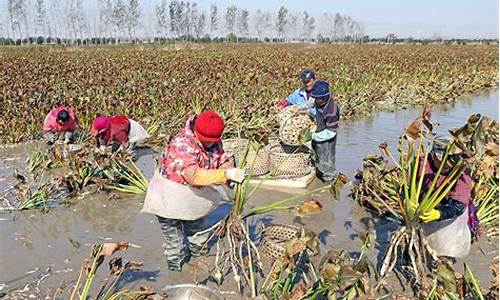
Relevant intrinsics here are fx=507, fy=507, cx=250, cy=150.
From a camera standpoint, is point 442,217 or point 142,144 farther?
point 142,144

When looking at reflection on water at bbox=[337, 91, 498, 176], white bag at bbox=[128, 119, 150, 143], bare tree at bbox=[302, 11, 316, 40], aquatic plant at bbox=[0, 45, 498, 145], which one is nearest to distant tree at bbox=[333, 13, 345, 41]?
bare tree at bbox=[302, 11, 316, 40]

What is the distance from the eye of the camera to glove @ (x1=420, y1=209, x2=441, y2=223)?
3.68 meters

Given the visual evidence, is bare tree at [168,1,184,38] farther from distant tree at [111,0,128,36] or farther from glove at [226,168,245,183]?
glove at [226,168,245,183]

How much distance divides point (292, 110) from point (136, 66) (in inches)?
596

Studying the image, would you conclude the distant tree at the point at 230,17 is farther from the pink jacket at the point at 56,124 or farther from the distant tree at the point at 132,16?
the pink jacket at the point at 56,124

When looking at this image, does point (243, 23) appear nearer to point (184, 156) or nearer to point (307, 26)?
point (307, 26)

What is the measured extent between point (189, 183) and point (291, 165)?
290cm

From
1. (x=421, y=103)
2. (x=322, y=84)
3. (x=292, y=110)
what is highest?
(x=322, y=84)

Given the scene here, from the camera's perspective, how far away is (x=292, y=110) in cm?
715

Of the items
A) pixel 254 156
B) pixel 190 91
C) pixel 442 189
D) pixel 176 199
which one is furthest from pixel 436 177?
pixel 190 91

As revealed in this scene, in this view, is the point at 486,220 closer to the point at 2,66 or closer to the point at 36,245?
the point at 36,245

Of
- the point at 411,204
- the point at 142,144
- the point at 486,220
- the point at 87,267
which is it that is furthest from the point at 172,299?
the point at 142,144

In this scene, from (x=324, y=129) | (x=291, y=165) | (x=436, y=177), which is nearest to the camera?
(x=436, y=177)

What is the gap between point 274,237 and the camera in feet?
15.9
